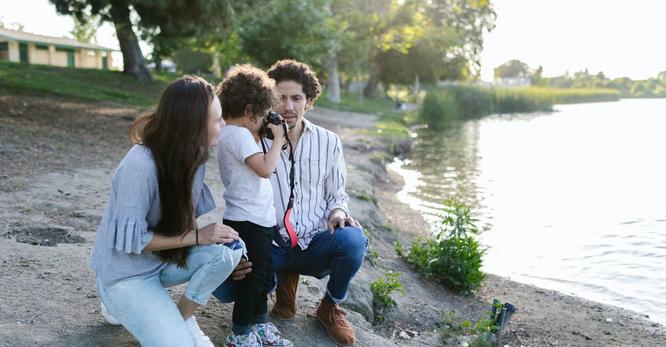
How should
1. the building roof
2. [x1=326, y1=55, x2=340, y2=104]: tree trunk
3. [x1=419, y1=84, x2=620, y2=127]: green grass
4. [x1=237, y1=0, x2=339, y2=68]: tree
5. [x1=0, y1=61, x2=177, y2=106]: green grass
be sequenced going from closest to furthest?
1. [x1=0, y1=61, x2=177, y2=106]: green grass
2. [x1=237, y1=0, x2=339, y2=68]: tree
3. [x1=419, y1=84, x2=620, y2=127]: green grass
4. [x1=326, y1=55, x2=340, y2=104]: tree trunk
5. the building roof

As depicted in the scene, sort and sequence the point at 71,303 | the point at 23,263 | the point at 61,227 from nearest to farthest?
the point at 71,303 → the point at 23,263 → the point at 61,227

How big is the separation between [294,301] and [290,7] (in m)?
22.3

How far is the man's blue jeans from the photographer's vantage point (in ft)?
11.6

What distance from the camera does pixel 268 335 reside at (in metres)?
3.32

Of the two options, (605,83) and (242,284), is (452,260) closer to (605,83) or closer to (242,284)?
(242,284)

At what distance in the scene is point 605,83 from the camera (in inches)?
3265

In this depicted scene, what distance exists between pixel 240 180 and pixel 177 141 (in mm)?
462

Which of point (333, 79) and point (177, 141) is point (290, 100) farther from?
point (333, 79)

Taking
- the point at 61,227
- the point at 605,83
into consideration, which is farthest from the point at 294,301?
the point at 605,83

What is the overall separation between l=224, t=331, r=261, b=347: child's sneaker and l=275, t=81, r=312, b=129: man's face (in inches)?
45.7

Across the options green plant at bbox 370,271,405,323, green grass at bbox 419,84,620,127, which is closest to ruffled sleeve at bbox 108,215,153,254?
green plant at bbox 370,271,405,323

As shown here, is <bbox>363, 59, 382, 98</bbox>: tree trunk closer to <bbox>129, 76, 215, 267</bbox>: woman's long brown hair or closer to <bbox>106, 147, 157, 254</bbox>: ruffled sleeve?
<bbox>129, 76, 215, 267</bbox>: woman's long brown hair

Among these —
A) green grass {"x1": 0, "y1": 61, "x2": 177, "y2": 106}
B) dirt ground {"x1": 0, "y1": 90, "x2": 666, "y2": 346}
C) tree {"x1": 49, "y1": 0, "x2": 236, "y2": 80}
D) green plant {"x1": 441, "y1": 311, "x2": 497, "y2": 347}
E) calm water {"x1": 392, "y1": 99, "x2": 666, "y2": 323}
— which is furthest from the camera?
green grass {"x1": 0, "y1": 61, "x2": 177, "y2": 106}

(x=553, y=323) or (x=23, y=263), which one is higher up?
(x=23, y=263)
